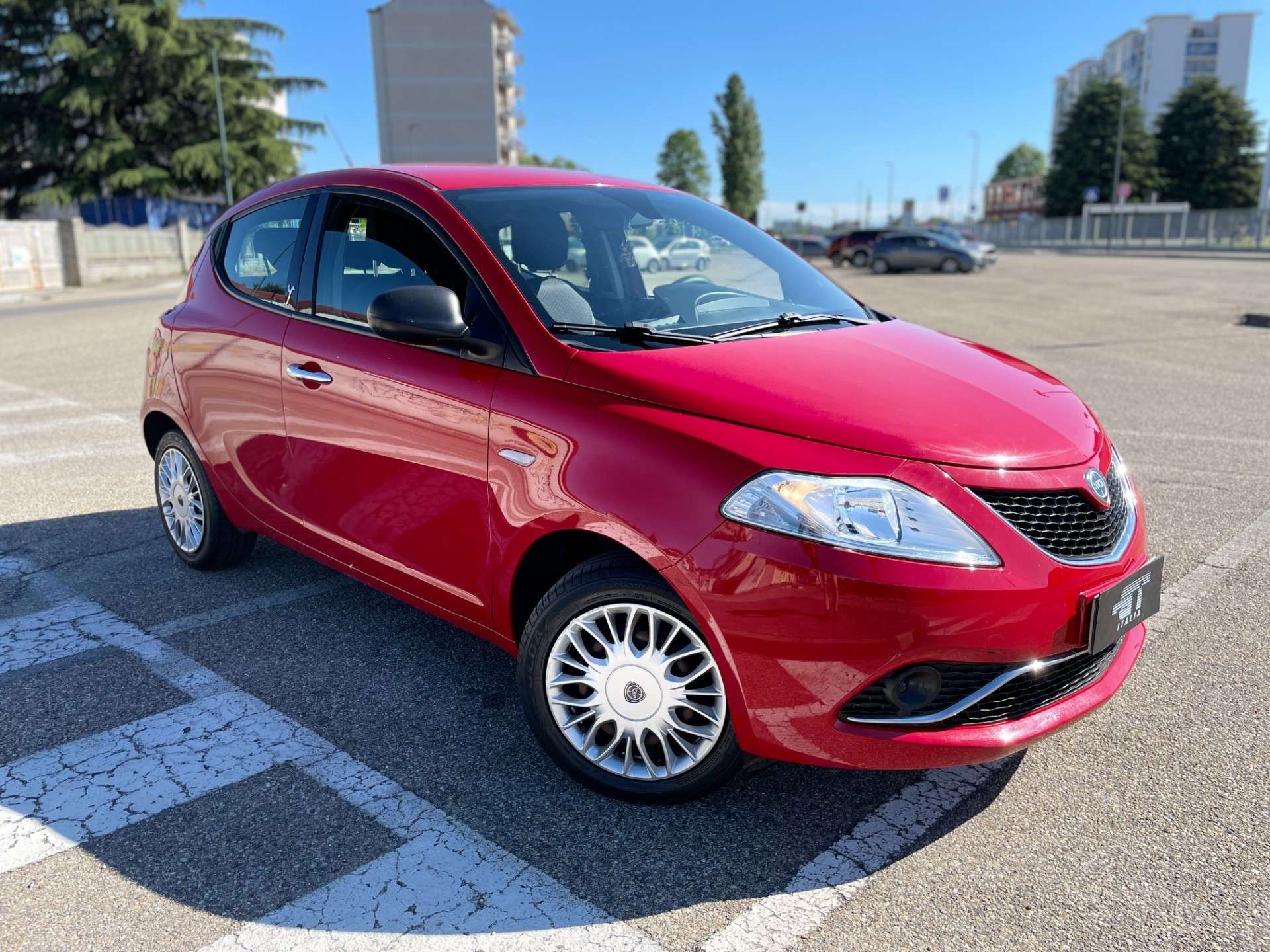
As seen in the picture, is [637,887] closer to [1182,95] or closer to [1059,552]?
[1059,552]

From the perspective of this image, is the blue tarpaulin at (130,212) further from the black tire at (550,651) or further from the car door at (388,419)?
the black tire at (550,651)

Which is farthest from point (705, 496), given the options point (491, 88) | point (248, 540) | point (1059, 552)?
point (491, 88)

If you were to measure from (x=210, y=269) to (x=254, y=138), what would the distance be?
49.9 meters

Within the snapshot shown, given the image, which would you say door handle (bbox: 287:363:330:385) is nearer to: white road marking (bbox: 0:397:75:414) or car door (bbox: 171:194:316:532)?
car door (bbox: 171:194:316:532)

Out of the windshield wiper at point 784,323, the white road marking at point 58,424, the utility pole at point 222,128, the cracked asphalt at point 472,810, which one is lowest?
the cracked asphalt at point 472,810

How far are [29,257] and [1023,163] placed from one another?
162 meters

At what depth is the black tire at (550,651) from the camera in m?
2.53

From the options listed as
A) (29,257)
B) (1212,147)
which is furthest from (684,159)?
(29,257)

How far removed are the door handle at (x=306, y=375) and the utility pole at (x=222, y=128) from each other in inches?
1644

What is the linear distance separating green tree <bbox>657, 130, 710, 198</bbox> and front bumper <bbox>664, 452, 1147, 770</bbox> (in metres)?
119

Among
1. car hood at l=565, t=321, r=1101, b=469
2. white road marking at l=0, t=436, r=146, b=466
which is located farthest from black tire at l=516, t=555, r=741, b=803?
white road marking at l=0, t=436, r=146, b=466

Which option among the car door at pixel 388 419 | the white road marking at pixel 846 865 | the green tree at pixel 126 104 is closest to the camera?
the white road marking at pixel 846 865

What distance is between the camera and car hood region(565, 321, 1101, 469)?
2.42m

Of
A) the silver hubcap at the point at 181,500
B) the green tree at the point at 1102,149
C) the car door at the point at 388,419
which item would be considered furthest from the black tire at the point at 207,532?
the green tree at the point at 1102,149
